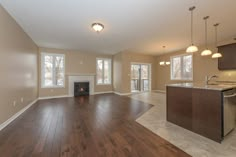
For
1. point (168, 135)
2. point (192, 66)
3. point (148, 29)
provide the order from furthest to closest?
point (192, 66)
point (148, 29)
point (168, 135)

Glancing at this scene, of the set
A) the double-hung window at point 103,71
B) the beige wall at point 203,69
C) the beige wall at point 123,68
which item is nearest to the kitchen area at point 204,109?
the beige wall at point 203,69

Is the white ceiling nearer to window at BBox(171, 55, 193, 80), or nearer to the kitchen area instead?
the kitchen area

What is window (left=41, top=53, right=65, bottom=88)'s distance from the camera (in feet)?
21.9

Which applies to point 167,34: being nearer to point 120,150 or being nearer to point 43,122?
point 120,150

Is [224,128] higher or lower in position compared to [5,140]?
higher

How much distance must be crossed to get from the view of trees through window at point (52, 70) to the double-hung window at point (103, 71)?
7.68 ft

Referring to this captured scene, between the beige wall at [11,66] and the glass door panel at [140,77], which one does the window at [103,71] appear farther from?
the beige wall at [11,66]

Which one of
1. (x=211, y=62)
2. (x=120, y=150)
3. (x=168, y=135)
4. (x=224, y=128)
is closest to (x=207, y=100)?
(x=224, y=128)

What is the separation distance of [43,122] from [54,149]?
1.51 metres

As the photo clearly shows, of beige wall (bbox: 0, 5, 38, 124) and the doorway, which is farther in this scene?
the doorway

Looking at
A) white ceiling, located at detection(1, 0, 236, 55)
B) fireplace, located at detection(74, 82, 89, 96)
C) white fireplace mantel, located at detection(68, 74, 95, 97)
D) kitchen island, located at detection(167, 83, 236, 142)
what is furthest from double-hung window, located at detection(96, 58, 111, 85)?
kitchen island, located at detection(167, 83, 236, 142)

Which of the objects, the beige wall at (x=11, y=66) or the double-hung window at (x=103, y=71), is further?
the double-hung window at (x=103, y=71)

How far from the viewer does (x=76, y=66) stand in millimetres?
7574

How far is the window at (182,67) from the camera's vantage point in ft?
23.2
